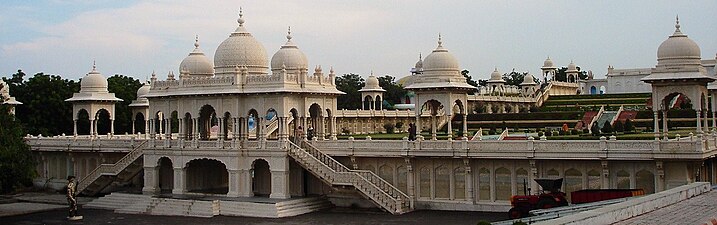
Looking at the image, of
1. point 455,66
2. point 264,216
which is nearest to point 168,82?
point 264,216

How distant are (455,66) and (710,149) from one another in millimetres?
12693

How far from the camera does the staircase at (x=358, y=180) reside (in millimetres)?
35125

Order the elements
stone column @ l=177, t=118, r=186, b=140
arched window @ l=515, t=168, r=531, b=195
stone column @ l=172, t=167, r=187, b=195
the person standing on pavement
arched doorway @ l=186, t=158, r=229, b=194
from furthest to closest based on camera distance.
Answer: arched doorway @ l=186, t=158, r=229, b=194
stone column @ l=177, t=118, r=186, b=140
stone column @ l=172, t=167, r=187, b=195
the person standing on pavement
arched window @ l=515, t=168, r=531, b=195

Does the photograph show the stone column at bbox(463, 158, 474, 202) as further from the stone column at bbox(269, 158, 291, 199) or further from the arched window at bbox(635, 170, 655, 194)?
the stone column at bbox(269, 158, 291, 199)

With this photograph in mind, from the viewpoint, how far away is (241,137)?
39344 millimetres

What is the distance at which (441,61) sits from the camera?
38.8m

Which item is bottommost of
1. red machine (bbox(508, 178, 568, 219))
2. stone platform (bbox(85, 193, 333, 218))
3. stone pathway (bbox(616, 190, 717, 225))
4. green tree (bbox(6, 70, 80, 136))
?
stone platform (bbox(85, 193, 333, 218))

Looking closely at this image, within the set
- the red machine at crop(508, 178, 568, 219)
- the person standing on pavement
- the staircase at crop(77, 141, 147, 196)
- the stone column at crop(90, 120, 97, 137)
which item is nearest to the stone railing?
the red machine at crop(508, 178, 568, 219)

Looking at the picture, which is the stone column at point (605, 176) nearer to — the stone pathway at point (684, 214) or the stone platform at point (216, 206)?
the stone pathway at point (684, 214)

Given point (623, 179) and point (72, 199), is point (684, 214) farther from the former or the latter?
point (72, 199)

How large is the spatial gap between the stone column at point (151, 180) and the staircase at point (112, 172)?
116cm

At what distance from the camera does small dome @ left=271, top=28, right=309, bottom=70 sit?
138 feet

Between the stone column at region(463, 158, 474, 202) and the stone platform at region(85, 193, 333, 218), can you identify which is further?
the stone platform at region(85, 193, 333, 218)

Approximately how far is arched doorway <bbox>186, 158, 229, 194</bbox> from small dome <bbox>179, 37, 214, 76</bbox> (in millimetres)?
4950
